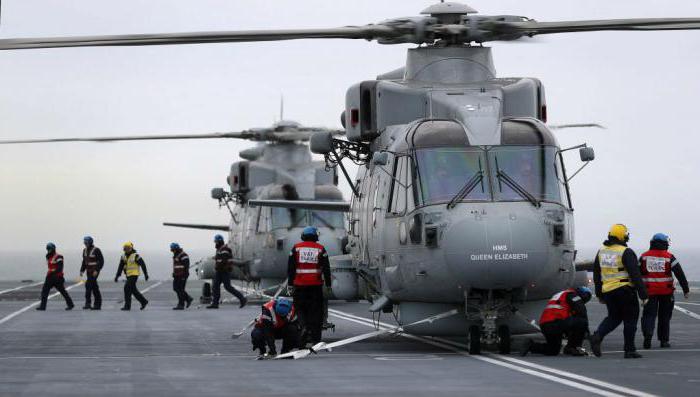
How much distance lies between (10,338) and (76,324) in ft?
14.3

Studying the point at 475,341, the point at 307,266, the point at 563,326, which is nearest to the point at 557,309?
the point at 563,326

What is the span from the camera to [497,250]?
674 inches

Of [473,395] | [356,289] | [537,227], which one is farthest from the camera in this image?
[356,289]

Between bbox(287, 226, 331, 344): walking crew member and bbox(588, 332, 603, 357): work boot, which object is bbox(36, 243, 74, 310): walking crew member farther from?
bbox(588, 332, 603, 357): work boot

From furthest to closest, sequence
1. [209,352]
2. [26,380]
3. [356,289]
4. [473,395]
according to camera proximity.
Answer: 1. [356,289]
2. [209,352]
3. [26,380]
4. [473,395]

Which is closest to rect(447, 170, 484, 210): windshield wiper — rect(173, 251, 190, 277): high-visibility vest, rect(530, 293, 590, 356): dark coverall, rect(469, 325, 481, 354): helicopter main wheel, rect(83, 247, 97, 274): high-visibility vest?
rect(469, 325, 481, 354): helicopter main wheel

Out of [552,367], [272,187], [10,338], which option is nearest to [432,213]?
[552,367]

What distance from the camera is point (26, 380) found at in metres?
14.4

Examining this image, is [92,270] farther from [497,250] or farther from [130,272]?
[497,250]

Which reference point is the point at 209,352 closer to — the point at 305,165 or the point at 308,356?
the point at 308,356

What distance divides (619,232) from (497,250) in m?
2.00

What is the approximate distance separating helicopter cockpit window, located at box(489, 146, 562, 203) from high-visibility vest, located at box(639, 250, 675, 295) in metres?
2.21

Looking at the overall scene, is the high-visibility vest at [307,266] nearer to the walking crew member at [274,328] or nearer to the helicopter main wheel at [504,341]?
the walking crew member at [274,328]

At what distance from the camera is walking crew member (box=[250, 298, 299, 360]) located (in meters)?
17.6
